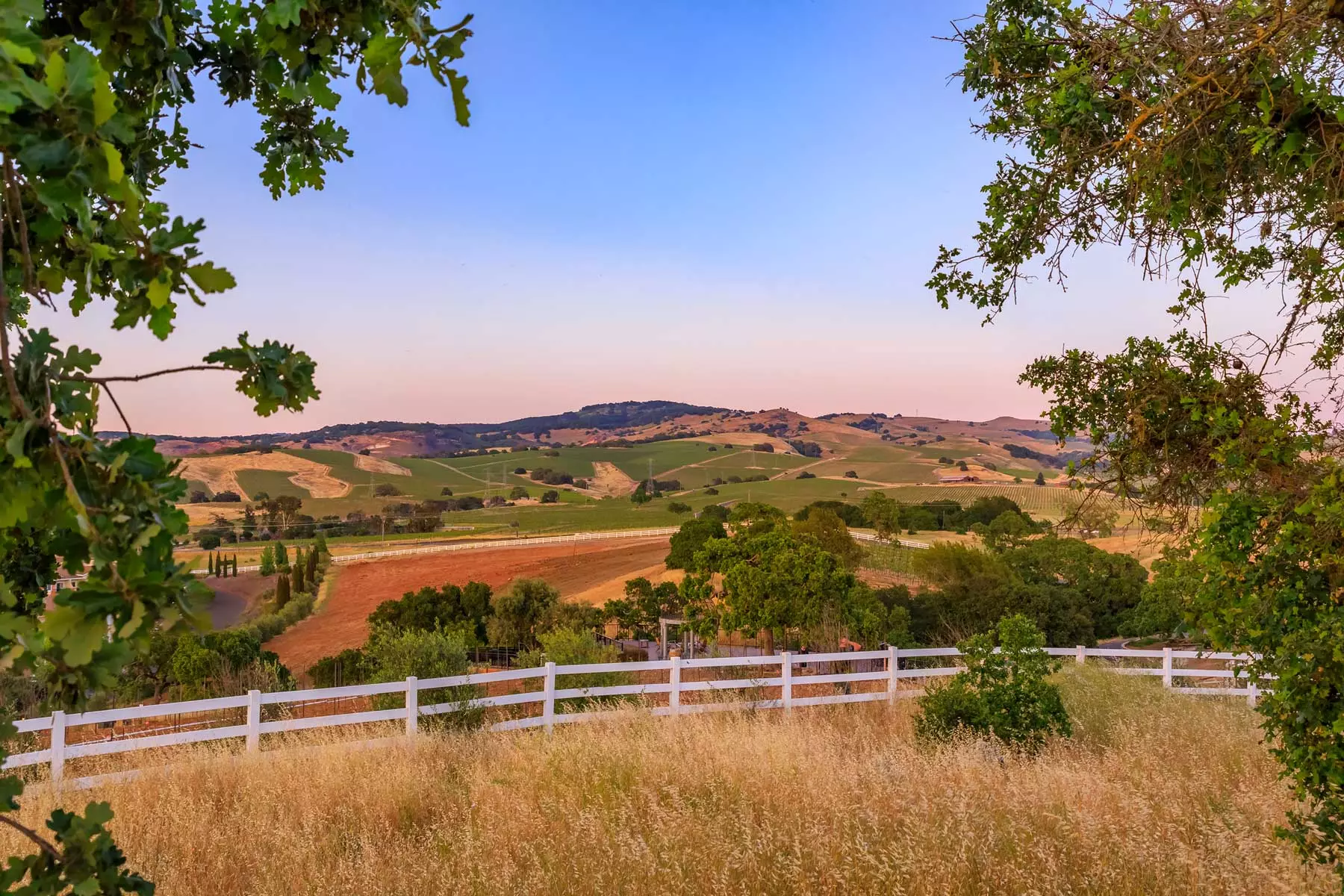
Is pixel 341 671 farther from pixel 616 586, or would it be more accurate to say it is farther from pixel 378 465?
pixel 378 465

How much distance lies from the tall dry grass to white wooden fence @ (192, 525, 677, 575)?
6697 cm

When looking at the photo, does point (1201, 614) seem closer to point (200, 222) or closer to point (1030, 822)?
point (1030, 822)

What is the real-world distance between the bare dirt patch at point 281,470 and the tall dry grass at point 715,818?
296ft

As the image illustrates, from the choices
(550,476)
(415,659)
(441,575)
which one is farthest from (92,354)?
(550,476)

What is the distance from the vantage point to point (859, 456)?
123 metres

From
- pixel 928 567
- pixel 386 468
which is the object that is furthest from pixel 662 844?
pixel 386 468

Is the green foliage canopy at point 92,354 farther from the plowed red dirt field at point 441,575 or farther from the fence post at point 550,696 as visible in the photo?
the plowed red dirt field at point 441,575

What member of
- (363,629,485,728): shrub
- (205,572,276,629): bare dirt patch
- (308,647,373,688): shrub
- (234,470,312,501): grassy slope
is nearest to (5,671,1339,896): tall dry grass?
(363,629,485,728): shrub

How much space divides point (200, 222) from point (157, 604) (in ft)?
1.82

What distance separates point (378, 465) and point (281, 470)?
54.0 feet

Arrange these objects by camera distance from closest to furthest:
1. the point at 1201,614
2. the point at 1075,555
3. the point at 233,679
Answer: the point at 1201,614 < the point at 233,679 < the point at 1075,555

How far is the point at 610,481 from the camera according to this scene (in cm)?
12344

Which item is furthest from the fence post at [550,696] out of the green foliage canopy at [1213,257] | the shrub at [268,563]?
the shrub at [268,563]

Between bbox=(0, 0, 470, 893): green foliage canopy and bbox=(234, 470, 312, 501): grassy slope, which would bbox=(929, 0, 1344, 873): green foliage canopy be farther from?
bbox=(234, 470, 312, 501): grassy slope
